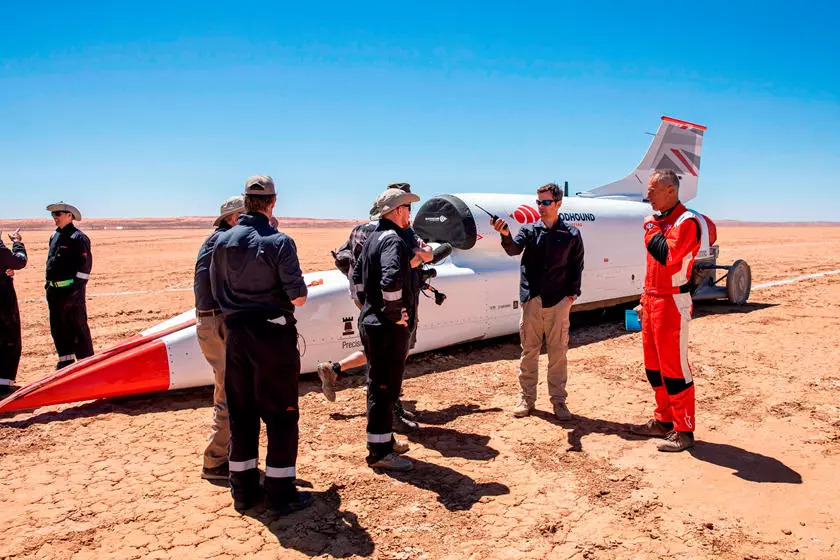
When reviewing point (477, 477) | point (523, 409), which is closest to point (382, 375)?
point (477, 477)

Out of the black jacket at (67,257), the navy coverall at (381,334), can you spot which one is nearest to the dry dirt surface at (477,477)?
→ the navy coverall at (381,334)

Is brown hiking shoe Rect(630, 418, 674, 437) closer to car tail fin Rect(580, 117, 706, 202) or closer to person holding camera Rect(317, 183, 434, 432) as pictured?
person holding camera Rect(317, 183, 434, 432)

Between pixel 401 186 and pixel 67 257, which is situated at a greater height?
pixel 401 186

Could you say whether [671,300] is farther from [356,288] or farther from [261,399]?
[261,399]

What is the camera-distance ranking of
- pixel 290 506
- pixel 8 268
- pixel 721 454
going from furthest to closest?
pixel 8 268 < pixel 721 454 < pixel 290 506

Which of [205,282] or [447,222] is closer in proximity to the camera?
[205,282]

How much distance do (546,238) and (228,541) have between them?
3891 millimetres

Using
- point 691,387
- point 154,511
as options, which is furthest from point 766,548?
point 154,511

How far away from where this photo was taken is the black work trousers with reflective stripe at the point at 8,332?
6.55 m

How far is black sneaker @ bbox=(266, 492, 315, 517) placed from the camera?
13.2 feet

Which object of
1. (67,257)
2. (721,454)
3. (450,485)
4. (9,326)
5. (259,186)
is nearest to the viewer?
(259,186)

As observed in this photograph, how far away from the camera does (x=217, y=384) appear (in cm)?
456

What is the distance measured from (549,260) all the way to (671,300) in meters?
1.25

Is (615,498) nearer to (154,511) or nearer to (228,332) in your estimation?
(228,332)
